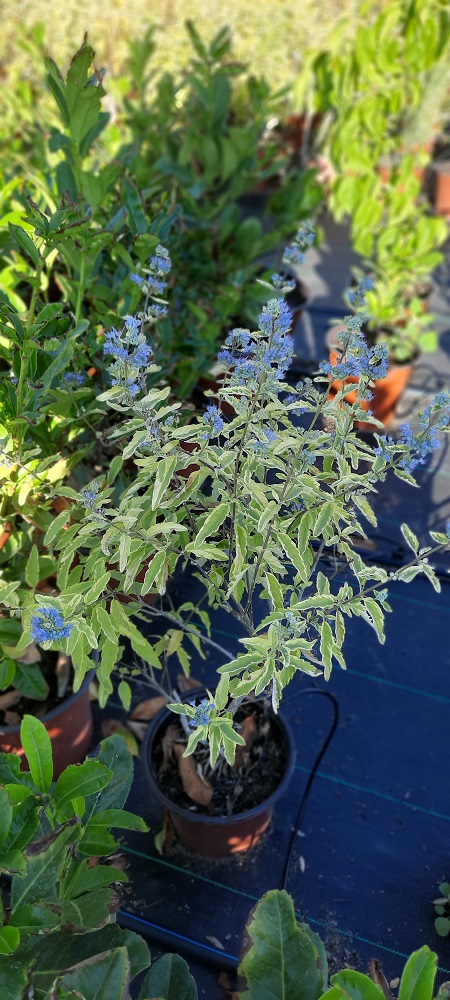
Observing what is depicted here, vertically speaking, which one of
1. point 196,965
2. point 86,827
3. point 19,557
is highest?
point 19,557

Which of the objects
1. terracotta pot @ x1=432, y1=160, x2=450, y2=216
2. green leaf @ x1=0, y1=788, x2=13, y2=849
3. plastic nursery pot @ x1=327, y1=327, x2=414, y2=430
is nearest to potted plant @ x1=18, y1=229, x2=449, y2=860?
green leaf @ x1=0, y1=788, x2=13, y2=849

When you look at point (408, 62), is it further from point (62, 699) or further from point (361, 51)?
point (62, 699)

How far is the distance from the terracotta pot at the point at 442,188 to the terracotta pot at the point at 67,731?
12.5ft

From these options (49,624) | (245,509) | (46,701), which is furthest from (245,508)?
(46,701)

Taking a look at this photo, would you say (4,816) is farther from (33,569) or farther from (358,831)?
(358,831)

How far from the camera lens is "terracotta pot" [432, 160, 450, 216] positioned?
14.1 feet

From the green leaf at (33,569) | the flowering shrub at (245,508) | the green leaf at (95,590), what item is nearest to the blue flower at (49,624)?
the flowering shrub at (245,508)

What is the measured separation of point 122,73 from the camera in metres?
5.89

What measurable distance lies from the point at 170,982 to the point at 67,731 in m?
0.64

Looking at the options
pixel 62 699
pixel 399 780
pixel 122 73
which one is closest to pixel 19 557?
pixel 62 699

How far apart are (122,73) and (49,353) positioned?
18.3 ft

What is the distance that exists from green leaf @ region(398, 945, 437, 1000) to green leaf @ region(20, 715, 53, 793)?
0.59 metres

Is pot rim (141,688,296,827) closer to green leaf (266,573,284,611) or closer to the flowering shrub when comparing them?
the flowering shrub

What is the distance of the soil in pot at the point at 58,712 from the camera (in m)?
1.55
